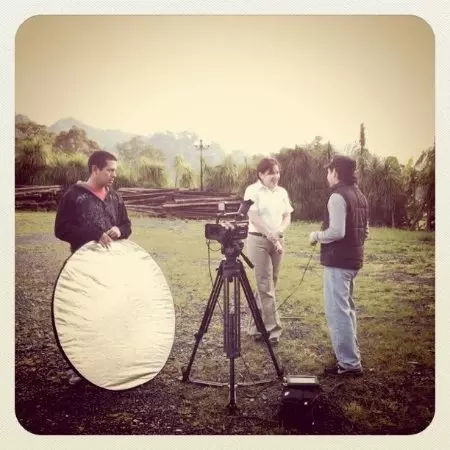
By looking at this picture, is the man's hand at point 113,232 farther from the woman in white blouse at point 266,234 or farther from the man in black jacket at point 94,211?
the woman in white blouse at point 266,234

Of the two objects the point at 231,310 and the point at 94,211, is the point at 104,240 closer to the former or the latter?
the point at 94,211

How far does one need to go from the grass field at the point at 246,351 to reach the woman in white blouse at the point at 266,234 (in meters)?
0.05

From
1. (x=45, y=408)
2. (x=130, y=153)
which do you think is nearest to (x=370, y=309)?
(x=130, y=153)

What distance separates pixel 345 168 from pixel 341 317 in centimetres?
85

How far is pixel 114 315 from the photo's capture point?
2.89 metres

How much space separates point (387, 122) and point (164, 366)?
1916mm

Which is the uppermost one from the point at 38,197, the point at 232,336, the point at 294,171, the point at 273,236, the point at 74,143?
the point at 74,143

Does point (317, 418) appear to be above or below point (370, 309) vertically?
below

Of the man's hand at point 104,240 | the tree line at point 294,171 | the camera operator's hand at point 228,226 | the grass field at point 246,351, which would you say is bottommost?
the grass field at point 246,351

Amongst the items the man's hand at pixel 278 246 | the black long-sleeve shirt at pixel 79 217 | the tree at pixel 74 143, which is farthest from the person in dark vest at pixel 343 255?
the tree at pixel 74 143

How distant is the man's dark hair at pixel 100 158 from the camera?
115 inches

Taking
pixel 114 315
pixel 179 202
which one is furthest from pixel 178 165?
pixel 114 315
